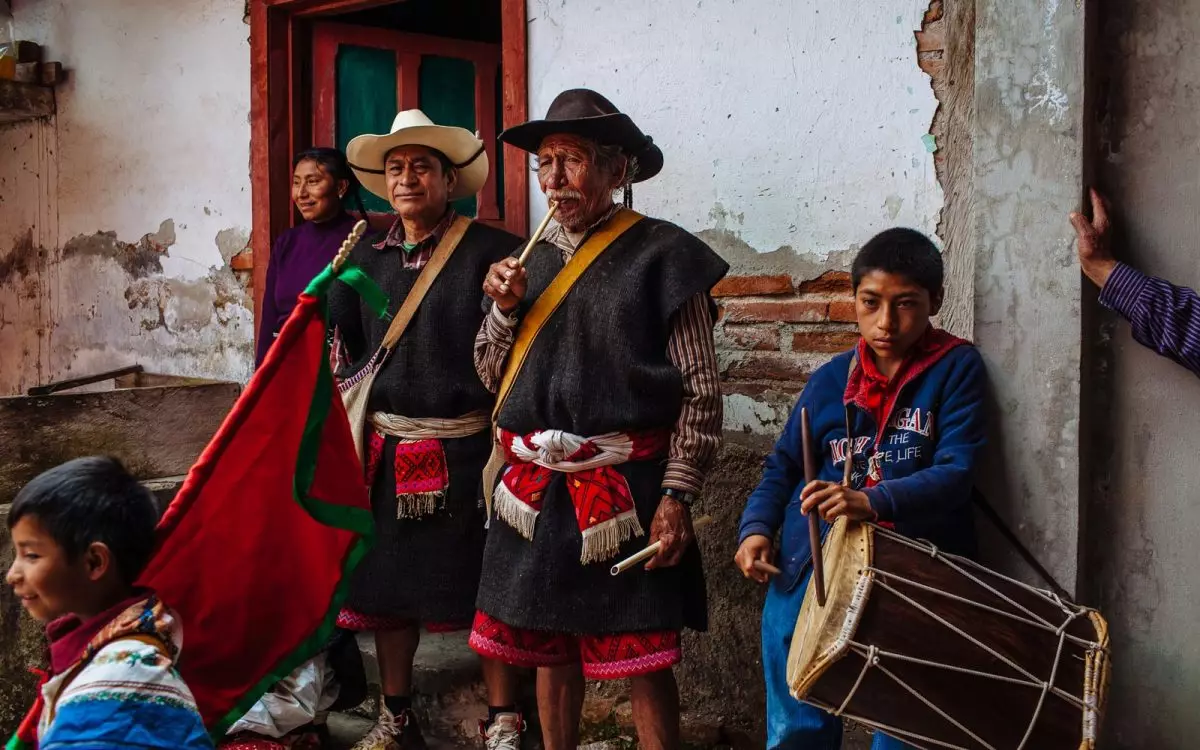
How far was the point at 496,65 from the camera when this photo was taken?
558 cm

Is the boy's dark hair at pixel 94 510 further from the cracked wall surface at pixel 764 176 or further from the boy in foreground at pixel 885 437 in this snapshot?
the cracked wall surface at pixel 764 176

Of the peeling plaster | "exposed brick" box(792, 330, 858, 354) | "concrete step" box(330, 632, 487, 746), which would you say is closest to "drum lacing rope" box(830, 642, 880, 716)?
"exposed brick" box(792, 330, 858, 354)

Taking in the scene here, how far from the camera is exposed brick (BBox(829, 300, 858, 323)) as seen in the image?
3562mm

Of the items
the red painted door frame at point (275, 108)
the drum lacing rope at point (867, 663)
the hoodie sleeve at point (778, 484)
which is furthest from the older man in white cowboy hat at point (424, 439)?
the red painted door frame at point (275, 108)

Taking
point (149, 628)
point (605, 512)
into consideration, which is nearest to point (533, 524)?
point (605, 512)

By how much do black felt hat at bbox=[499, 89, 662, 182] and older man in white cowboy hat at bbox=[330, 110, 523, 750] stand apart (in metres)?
0.53

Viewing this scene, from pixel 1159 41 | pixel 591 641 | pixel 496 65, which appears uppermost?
pixel 496 65

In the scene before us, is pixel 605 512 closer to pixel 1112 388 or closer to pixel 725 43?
pixel 1112 388

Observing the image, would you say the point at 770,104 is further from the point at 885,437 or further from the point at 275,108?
A: the point at 275,108

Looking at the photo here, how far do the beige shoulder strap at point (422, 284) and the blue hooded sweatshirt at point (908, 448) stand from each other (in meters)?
1.30

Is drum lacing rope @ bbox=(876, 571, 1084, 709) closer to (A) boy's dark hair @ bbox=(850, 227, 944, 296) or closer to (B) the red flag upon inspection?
(A) boy's dark hair @ bbox=(850, 227, 944, 296)

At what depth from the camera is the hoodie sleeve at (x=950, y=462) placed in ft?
8.41

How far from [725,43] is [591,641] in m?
1.97

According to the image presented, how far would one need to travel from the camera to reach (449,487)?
362 centimetres
